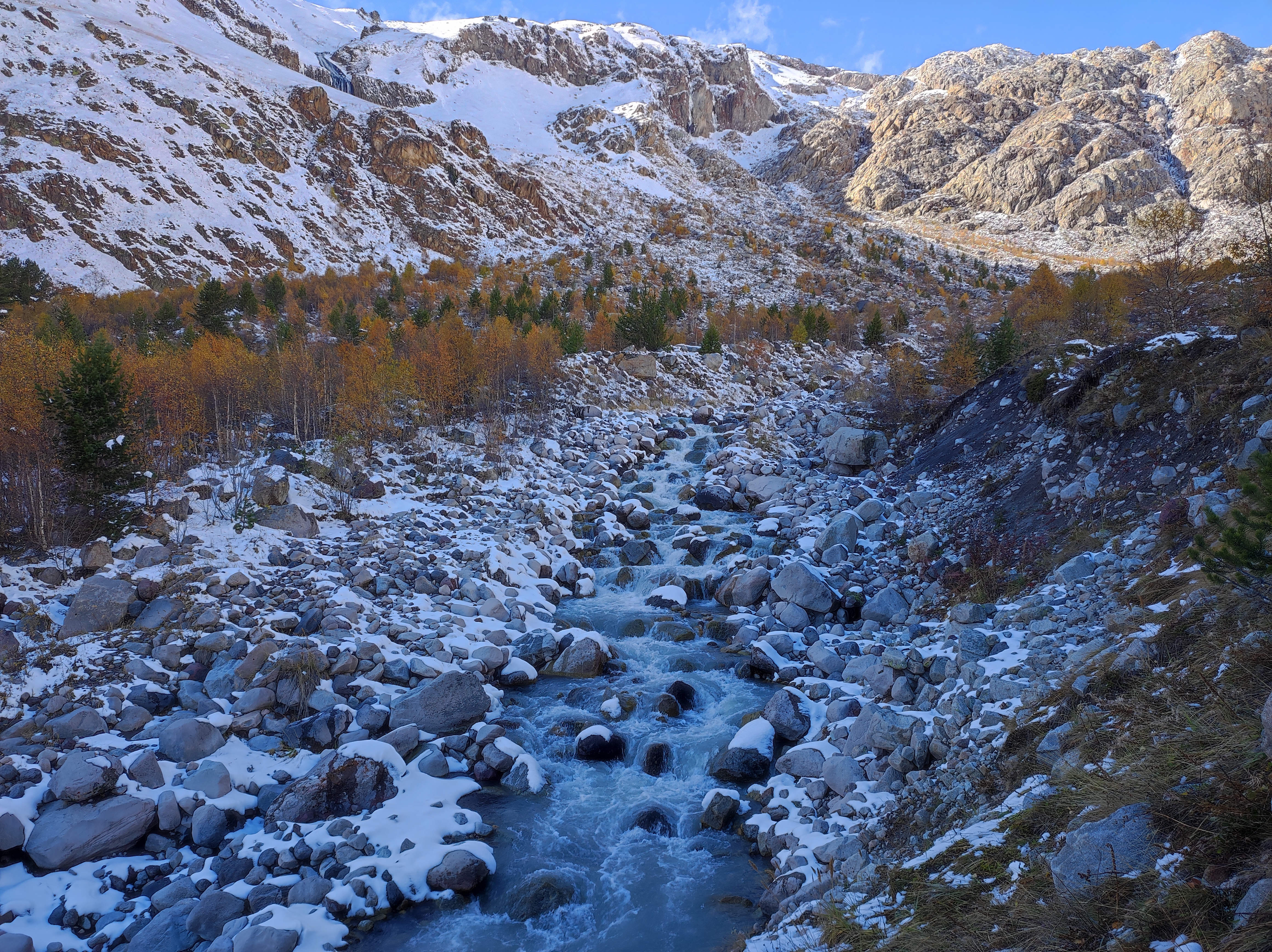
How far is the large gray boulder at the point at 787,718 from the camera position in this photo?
977 cm

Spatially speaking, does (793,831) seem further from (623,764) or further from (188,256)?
(188,256)

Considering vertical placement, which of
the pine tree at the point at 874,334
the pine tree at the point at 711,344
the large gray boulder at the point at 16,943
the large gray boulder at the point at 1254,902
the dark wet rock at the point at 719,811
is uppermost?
the pine tree at the point at 874,334

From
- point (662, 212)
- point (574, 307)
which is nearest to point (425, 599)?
point (574, 307)

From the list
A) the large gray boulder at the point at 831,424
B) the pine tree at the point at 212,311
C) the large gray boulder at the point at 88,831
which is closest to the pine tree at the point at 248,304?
the pine tree at the point at 212,311

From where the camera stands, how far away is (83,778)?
8.07 meters

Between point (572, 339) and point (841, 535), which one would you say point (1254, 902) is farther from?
point (572, 339)

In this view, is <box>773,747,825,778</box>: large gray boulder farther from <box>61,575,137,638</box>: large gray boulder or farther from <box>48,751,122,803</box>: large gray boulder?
<box>61,575,137,638</box>: large gray boulder

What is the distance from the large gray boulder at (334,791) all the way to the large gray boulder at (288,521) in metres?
7.50

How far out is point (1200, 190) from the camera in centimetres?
8281

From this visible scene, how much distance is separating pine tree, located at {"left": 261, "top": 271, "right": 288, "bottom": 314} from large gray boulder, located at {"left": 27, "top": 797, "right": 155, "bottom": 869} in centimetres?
3176

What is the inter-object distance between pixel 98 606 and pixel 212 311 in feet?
72.3

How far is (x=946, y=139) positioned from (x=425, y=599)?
126715 mm

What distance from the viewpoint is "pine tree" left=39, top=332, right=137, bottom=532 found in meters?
12.4

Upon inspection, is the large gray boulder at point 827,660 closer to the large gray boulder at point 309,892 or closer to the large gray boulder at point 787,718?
the large gray boulder at point 787,718
